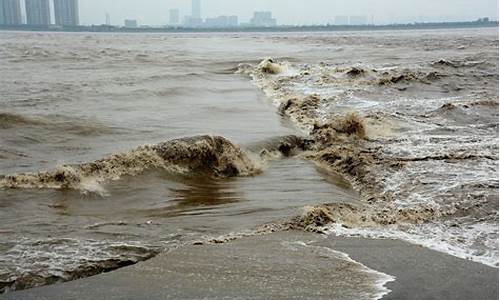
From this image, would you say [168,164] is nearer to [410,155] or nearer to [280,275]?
[410,155]

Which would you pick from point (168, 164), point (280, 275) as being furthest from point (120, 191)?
point (280, 275)

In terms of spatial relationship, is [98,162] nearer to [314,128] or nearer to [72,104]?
[314,128]

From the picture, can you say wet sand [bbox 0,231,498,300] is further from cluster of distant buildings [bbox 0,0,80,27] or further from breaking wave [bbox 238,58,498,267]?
cluster of distant buildings [bbox 0,0,80,27]

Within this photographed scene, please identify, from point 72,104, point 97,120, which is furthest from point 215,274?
point 72,104

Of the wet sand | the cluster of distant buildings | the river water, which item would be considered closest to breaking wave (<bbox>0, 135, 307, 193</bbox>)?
the river water

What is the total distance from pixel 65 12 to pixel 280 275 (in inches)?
5768

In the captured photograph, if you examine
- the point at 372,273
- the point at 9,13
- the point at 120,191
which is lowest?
the point at 120,191

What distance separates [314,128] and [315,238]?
6064mm

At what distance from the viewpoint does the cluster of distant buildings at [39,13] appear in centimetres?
12588

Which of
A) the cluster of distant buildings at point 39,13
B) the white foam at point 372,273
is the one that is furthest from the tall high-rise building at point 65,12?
the white foam at point 372,273

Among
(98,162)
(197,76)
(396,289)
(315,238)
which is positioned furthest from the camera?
(197,76)

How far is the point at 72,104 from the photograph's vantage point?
13500 millimetres

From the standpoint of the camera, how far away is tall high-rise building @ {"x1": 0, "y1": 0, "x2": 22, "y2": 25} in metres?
125

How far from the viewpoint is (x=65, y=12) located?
452ft
